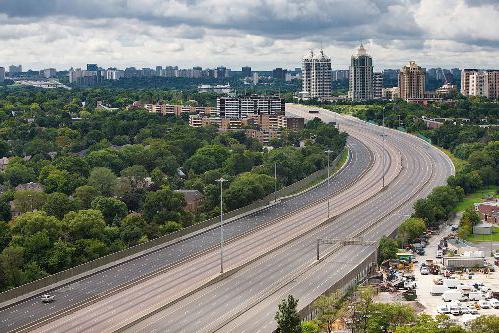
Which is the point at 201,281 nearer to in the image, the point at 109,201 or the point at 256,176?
the point at 109,201

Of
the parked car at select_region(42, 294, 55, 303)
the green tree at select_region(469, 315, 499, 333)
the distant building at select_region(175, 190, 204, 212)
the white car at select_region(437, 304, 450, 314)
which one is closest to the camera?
the green tree at select_region(469, 315, 499, 333)

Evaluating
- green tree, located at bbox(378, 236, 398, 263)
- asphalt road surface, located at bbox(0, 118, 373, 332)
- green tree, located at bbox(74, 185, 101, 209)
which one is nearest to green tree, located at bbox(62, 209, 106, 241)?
asphalt road surface, located at bbox(0, 118, 373, 332)

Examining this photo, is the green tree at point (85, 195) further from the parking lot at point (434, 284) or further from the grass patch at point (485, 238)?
the grass patch at point (485, 238)

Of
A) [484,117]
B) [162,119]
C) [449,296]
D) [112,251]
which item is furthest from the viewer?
[484,117]

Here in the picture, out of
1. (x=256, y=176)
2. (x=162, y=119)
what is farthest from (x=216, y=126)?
(x=256, y=176)

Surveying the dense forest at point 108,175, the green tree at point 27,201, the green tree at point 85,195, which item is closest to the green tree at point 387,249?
the dense forest at point 108,175

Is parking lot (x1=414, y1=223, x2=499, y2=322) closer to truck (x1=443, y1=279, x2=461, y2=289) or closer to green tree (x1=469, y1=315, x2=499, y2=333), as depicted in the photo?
truck (x1=443, y1=279, x2=461, y2=289)

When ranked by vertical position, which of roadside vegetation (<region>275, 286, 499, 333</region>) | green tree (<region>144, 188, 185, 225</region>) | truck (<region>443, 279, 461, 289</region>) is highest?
green tree (<region>144, 188, 185, 225</region>)
